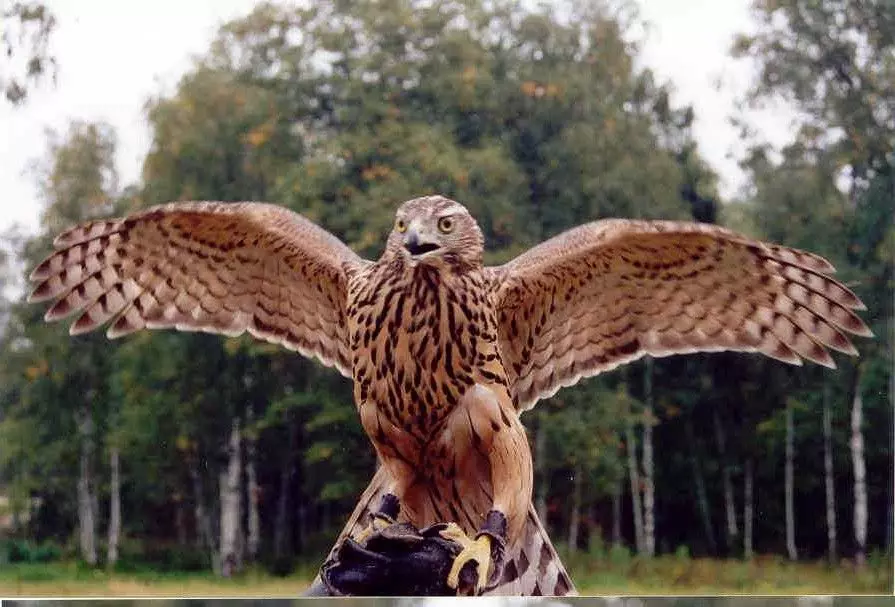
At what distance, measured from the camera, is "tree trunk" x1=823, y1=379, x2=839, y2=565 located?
17.2 feet

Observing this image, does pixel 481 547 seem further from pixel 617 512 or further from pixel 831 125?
pixel 831 125

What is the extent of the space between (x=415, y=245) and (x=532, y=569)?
0.89 m

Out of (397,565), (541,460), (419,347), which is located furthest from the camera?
(541,460)

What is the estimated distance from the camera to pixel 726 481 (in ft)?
17.4

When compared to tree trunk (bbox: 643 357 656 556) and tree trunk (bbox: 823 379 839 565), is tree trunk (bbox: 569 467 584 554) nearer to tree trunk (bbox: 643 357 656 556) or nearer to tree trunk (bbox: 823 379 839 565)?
tree trunk (bbox: 643 357 656 556)

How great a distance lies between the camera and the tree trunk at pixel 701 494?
17.3ft

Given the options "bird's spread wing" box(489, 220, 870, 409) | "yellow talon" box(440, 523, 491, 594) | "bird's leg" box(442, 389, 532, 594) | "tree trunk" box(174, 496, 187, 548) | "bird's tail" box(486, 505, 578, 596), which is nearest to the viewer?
"yellow talon" box(440, 523, 491, 594)

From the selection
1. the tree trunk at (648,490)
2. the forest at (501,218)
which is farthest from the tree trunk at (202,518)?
the tree trunk at (648,490)

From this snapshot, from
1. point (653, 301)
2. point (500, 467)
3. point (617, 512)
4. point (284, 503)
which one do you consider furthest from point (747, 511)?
point (500, 467)

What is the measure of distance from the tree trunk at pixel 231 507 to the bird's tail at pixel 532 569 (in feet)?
7.48

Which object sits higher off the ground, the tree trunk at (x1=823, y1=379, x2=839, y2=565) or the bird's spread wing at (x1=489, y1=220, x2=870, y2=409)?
the bird's spread wing at (x1=489, y1=220, x2=870, y2=409)

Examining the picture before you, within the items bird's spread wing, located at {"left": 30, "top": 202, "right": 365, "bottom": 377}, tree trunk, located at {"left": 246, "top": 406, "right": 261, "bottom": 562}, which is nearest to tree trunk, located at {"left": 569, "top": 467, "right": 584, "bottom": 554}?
tree trunk, located at {"left": 246, "top": 406, "right": 261, "bottom": 562}

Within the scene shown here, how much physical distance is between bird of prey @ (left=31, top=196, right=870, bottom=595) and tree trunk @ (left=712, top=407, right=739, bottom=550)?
1918 mm

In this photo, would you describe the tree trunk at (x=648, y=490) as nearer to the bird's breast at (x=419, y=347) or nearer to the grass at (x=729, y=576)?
the grass at (x=729, y=576)
